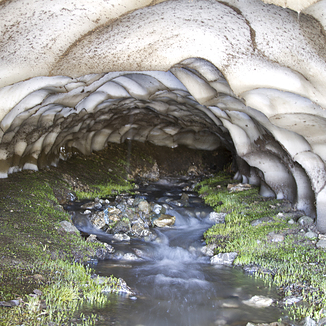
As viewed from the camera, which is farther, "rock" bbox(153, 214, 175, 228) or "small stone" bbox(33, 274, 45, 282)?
"rock" bbox(153, 214, 175, 228)

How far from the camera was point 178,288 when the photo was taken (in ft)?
23.7

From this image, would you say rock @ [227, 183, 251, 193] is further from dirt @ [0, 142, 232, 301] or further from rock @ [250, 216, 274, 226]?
dirt @ [0, 142, 232, 301]

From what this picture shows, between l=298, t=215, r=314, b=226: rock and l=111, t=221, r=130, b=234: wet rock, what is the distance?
17.1ft

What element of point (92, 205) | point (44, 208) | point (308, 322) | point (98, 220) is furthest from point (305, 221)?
point (44, 208)

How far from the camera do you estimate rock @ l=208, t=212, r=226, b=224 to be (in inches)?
490

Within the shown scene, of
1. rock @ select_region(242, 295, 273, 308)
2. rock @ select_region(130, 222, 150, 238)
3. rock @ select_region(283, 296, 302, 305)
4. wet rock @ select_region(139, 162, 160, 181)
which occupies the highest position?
rock @ select_region(283, 296, 302, 305)

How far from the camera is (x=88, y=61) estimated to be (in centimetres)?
722

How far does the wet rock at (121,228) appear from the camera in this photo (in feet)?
34.9

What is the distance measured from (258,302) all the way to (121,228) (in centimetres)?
539

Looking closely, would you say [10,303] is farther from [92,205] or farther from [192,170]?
[192,170]

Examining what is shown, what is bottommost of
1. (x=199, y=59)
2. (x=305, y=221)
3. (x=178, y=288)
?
(x=305, y=221)

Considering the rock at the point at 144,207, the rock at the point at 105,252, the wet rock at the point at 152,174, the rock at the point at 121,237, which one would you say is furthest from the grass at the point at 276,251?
the wet rock at the point at 152,174

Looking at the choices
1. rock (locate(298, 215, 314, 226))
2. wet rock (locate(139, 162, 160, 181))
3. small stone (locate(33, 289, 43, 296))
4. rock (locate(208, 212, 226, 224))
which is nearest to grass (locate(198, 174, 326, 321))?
rock (locate(298, 215, 314, 226))

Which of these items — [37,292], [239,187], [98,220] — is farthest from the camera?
[239,187]
